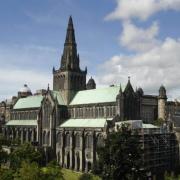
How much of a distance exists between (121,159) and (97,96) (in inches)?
1986

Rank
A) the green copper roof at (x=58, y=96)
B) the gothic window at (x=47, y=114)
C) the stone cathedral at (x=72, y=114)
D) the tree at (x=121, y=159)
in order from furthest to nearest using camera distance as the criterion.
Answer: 1. the gothic window at (x=47, y=114)
2. the green copper roof at (x=58, y=96)
3. the stone cathedral at (x=72, y=114)
4. the tree at (x=121, y=159)

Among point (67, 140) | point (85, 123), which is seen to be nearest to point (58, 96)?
point (67, 140)

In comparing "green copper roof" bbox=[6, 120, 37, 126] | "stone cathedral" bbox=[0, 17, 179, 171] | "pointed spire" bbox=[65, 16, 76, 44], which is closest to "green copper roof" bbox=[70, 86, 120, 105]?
"stone cathedral" bbox=[0, 17, 179, 171]

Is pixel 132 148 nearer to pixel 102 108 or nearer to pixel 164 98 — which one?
pixel 102 108

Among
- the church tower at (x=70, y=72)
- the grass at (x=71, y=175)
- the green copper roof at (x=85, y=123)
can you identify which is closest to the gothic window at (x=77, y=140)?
the green copper roof at (x=85, y=123)

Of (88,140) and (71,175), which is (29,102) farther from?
(71,175)

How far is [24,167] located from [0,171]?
21.5 ft

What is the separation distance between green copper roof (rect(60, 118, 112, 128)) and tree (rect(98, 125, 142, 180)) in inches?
1404

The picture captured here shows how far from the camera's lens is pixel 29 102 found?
14462 cm

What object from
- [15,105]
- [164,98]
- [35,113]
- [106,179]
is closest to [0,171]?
[106,179]

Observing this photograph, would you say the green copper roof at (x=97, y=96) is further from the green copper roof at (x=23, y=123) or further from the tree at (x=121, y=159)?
the tree at (x=121, y=159)

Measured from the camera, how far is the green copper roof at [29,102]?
13905 centimetres

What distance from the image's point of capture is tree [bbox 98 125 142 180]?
6253cm

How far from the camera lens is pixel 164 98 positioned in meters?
174
